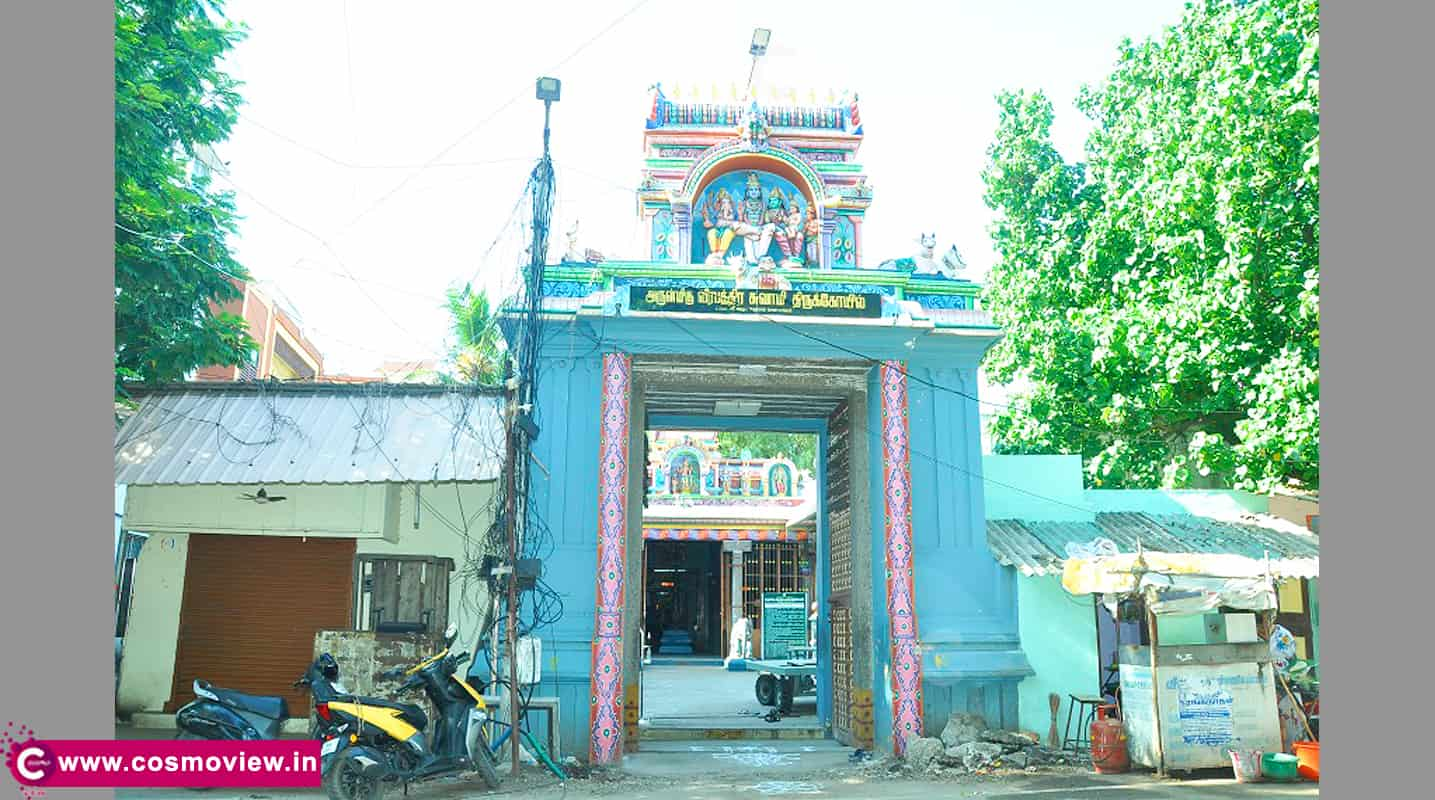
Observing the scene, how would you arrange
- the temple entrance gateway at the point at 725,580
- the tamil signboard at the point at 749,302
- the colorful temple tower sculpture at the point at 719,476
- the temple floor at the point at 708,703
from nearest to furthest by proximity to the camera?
the tamil signboard at the point at 749,302, the temple floor at the point at 708,703, the temple entrance gateway at the point at 725,580, the colorful temple tower sculpture at the point at 719,476

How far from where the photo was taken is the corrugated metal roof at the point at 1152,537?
11250 mm

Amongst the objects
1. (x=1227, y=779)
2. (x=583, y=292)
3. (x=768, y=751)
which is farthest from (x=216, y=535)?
(x=1227, y=779)

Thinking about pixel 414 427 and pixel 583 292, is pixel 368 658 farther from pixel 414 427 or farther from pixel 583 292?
pixel 583 292

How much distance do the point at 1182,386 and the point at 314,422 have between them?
41.6 ft

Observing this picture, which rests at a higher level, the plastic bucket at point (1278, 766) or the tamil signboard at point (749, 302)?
the tamil signboard at point (749, 302)

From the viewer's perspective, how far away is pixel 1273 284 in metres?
13.2

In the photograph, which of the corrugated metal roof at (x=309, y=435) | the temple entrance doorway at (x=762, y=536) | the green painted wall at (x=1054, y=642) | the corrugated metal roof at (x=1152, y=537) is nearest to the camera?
the corrugated metal roof at (x=309, y=435)

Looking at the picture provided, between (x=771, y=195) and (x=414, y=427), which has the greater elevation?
(x=771, y=195)

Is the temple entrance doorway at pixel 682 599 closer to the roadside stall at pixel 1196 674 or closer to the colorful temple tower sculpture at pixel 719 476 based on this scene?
the colorful temple tower sculpture at pixel 719 476

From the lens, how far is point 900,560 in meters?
10.8

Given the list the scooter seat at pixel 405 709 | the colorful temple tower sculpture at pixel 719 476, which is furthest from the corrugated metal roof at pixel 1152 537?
the colorful temple tower sculpture at pixel 719 476

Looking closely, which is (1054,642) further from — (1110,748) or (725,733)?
(725,733)

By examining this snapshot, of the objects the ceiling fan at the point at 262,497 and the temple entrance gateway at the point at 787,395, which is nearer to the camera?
the temple entrance gateway at the point at 787,395

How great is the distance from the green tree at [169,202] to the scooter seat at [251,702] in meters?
4.26
